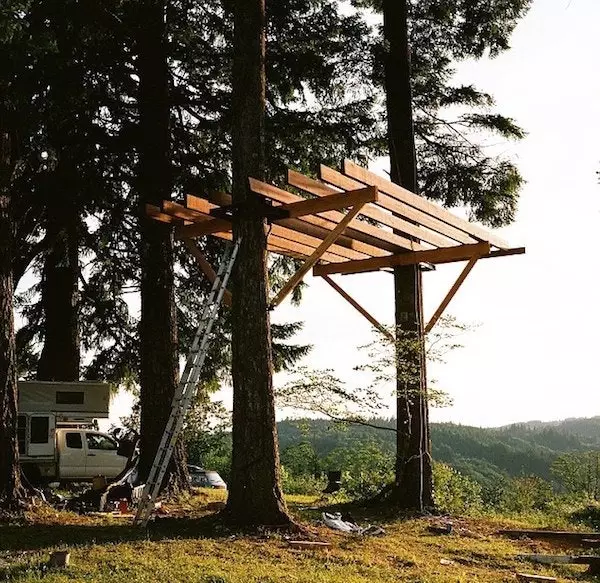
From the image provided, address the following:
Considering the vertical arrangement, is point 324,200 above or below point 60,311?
above

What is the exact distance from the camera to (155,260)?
12.7 m

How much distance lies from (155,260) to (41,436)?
26.4 ft

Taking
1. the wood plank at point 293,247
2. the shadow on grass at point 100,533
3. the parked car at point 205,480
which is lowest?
the parked car at point 205,480

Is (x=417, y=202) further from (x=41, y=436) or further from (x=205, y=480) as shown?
(x=41, y=436)

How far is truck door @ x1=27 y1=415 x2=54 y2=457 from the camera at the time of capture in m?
18.1

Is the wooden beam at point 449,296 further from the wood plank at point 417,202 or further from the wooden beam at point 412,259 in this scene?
the wood plank at point 417,202

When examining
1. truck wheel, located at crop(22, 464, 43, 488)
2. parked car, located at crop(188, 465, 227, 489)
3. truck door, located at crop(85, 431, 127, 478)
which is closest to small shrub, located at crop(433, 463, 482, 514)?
parked car, located at crop(188, 465, 227, 489)

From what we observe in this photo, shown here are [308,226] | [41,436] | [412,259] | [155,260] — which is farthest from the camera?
[41,436]

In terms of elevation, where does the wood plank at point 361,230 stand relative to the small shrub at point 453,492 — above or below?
above

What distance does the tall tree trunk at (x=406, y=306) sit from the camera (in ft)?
38.6

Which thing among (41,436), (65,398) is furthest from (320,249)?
(41,436)

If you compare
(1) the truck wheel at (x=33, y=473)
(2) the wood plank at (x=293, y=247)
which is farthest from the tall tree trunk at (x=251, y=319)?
(1) the truck wheel at (x=33, y=473)

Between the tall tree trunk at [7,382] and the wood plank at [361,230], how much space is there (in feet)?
12.0

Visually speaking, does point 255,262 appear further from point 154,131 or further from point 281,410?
point 154,131
